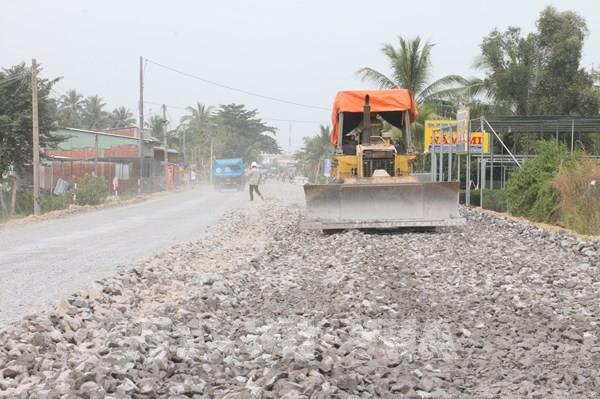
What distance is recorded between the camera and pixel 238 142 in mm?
98438

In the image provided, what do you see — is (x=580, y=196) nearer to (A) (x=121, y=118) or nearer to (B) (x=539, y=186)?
(B) (x=539, y=186)

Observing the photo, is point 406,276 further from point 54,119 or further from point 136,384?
point 54,119

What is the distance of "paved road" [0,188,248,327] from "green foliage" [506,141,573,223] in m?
8.37

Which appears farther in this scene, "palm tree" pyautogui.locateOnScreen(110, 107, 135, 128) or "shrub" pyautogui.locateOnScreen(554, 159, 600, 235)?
"palm tree" pyautogui.locateOnScreen(110, 107, 135, 128)

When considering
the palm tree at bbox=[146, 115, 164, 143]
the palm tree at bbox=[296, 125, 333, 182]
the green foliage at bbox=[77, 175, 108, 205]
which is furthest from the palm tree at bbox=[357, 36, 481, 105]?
the palm tree at bbox=[146, 115, 164, 143]

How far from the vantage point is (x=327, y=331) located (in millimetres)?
5957

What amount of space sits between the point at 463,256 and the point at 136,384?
710cm

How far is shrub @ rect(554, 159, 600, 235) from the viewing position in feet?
47.9

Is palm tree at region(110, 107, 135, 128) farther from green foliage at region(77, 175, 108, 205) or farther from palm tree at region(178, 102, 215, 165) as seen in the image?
green foliage at region(77, 175, 108, 205)

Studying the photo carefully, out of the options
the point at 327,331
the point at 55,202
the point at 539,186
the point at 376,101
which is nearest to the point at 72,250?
the point at 376,101

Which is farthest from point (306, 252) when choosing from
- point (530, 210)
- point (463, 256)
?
point (530, 210)

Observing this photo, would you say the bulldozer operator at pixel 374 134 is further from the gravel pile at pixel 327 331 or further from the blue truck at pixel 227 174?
the blue truck at pixel 227 174

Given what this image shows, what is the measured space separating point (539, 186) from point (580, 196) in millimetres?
2345

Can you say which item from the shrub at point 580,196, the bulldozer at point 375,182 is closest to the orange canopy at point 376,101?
the bulldozer at point 375,182
